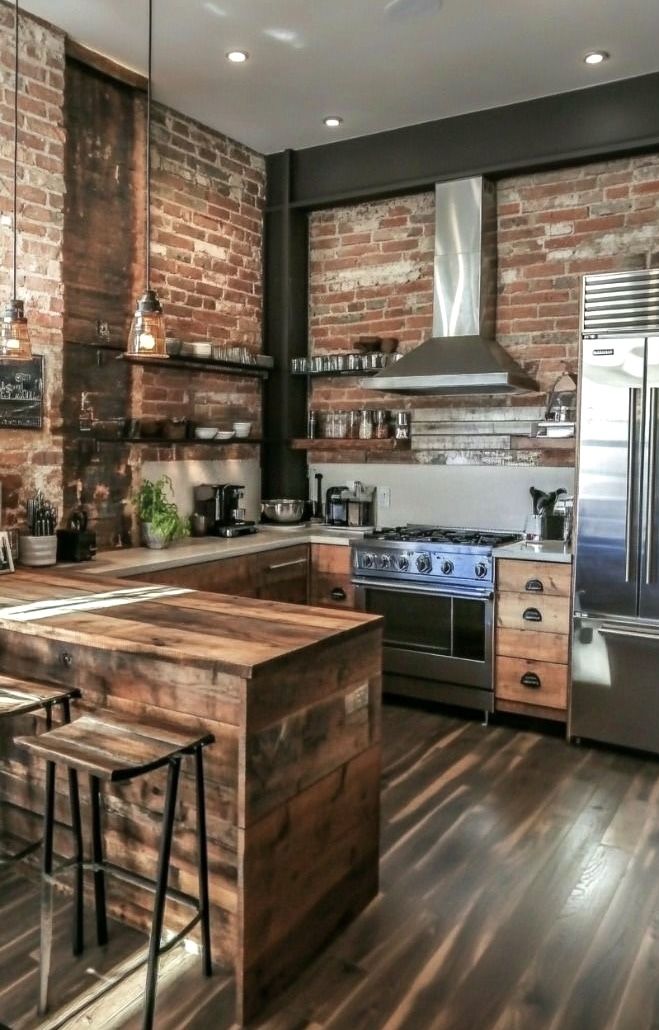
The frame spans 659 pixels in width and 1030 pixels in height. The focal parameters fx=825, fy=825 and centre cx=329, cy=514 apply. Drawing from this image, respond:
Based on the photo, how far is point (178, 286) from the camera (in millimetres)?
4918

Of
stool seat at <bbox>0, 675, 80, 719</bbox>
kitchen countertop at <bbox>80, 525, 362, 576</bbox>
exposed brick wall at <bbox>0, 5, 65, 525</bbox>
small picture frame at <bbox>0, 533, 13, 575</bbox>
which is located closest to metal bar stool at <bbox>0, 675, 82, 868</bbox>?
stool seat at <bbox>0, 675, 80, 719</bbox>

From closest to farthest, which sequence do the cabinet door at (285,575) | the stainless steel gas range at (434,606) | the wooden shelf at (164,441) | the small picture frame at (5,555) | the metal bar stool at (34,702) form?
the metal bar stool at (34,702)
the small picture frame at (5,555)
the wooden shelf at (164,441)
the stainless steel gas range at (434,606)
the cabinet door at (285,575)

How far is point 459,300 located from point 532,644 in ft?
6.82

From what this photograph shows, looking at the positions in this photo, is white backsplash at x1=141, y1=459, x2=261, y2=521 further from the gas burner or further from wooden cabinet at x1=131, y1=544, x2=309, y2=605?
the gas burner

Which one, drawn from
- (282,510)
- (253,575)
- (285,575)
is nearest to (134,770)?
(253,575)

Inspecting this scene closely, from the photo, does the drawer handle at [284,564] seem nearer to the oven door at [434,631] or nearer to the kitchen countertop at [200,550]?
the kitchen countertop at [200,550]

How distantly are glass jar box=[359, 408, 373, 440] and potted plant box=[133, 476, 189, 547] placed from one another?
1345 millimetres

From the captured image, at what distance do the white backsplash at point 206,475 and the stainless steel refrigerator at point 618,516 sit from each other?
2302 mm

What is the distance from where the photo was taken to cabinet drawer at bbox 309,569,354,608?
4883 millimetres

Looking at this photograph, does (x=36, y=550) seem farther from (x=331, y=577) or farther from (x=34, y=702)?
(x=331, y=577)

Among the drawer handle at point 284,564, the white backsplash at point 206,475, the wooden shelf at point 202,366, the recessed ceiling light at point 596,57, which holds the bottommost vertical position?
the drawer handle at point 284,564

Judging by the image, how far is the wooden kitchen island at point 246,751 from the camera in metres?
2.12

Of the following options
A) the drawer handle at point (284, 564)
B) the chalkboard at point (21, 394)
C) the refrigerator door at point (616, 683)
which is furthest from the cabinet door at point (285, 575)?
the refrigerator door at point (616, 683)

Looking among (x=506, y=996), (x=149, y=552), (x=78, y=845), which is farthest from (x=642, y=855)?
(x=149, y=552)
